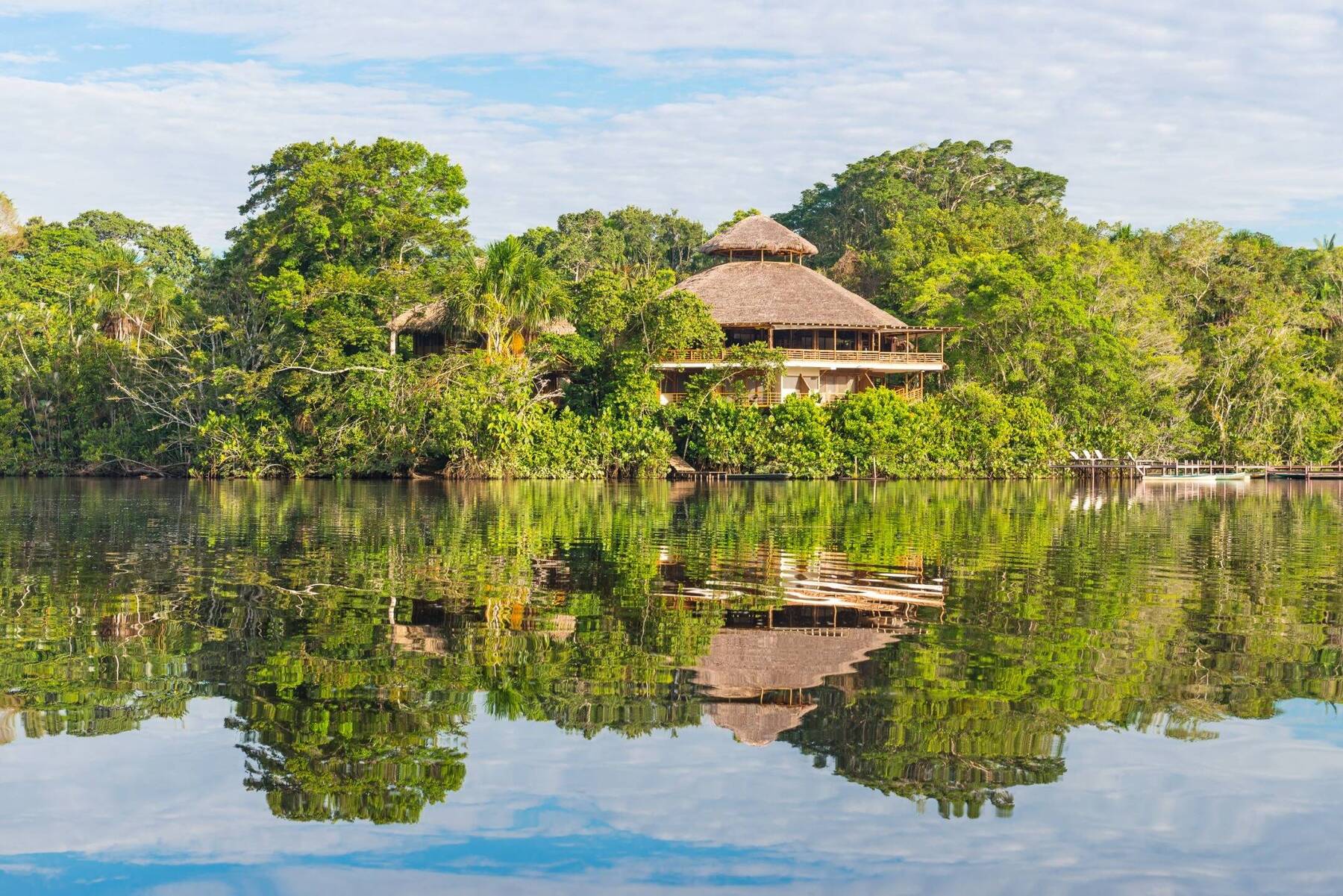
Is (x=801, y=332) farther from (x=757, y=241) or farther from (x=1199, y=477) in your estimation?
(x=1199, y=477)

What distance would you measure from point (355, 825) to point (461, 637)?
15.8ft

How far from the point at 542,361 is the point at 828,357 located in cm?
1055

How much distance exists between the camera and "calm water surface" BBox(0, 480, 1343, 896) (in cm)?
628

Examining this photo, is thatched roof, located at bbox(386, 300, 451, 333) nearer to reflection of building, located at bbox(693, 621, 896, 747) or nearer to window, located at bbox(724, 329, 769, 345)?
window, located at bbox(724, 329, 769, 345)

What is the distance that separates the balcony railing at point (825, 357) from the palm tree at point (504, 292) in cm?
470

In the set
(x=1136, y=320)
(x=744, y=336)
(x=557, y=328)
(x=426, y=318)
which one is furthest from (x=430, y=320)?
(x=1136, y=320)

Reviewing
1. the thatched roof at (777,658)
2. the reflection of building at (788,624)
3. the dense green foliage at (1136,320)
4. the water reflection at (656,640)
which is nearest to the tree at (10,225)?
the dense green foliage at (1136,320)

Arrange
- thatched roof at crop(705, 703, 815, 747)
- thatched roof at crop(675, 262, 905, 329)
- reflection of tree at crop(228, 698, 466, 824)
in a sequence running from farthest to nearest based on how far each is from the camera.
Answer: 1. thatched roof at crop(675, 262, 905, 329)
2. thatched roof at crop(705, 703, 815, 747)
3. reflection of tree at crop(228, 698, 466, 824)

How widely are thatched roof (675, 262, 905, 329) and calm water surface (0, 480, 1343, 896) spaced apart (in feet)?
A: 104

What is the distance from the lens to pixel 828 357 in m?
48.6

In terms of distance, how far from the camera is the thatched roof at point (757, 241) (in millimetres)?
53719

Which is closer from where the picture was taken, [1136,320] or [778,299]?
[778,299]

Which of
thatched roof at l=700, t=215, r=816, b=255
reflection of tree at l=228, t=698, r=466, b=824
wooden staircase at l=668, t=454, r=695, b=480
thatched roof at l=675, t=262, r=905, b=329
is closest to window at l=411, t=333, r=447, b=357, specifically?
thatched roof at l=675, t=262, r=905, b=329

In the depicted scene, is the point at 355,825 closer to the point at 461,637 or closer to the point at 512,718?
the point at 512,718
